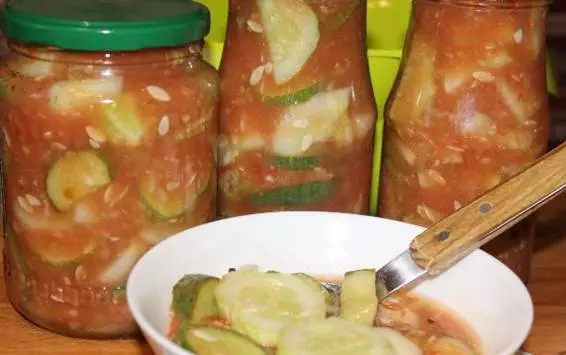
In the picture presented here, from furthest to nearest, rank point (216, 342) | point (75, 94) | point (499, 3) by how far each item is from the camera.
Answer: point (499, 3), point (75, 94), point (216, 342)

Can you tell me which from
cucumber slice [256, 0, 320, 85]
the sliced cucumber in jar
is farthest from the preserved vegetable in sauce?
cucumber slice [256, 0, 320, 85]

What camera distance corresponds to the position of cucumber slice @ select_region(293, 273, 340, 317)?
32.2 inches

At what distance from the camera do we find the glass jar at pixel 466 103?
940 millimetres

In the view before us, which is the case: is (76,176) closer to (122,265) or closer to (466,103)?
(122,265)

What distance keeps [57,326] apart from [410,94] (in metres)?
0.42

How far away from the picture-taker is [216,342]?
719mm

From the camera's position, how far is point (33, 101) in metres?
0.83

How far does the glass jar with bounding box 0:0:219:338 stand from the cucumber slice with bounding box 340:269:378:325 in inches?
6.9

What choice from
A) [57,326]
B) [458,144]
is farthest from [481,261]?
[57,326]

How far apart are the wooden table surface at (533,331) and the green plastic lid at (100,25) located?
28cm

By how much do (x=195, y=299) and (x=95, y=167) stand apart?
15cm

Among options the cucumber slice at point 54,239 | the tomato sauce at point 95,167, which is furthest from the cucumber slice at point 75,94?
the cucumber slice at point 54,239

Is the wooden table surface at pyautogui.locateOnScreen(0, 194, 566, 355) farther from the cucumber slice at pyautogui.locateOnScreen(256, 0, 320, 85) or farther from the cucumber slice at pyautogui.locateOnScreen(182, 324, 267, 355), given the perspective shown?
the cucumber slice at pyautogui.locateOnScreen(256, 0, 320, 85)

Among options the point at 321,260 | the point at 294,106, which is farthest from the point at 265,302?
the point at 294,106
